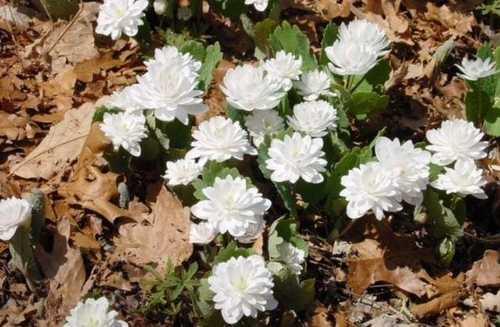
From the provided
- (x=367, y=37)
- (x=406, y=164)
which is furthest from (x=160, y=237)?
(x=367, y=37)

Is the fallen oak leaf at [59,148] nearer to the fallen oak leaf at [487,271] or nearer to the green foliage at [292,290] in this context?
the green foliage at [292,290]

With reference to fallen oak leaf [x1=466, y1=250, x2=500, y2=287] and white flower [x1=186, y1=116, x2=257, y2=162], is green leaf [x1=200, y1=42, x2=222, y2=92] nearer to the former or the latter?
white flower [x1=186, y1=116, x2=257, y2=162]

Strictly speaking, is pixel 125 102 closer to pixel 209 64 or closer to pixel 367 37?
pixel 209 64

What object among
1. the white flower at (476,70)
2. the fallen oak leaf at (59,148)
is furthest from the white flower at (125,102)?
the white flower at (476,70)

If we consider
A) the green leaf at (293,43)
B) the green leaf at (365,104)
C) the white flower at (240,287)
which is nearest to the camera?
the white flower at (240,287)

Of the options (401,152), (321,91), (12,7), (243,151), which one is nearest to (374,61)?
(321,91)

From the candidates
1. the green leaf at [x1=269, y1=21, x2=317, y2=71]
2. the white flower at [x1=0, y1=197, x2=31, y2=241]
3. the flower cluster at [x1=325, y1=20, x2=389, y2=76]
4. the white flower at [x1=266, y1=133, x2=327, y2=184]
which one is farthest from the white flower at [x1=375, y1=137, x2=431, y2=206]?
the white flower at [x1=0, y1=197, x2=31, y2=241]

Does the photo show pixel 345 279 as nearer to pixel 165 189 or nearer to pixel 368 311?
pixel 368 311
